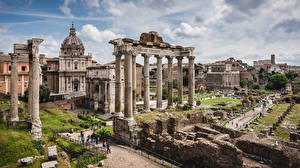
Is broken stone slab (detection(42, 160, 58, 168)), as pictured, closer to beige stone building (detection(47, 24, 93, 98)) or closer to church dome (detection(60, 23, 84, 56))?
beige stone building (detection(47, 24, 93, 98))

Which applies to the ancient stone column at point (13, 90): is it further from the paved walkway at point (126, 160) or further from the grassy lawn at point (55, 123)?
the paved walkway at point (126, 160)

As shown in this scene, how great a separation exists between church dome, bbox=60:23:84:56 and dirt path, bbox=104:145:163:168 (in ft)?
149

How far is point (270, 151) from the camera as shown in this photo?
523 inches

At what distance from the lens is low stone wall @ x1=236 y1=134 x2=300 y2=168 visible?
11.1 meters

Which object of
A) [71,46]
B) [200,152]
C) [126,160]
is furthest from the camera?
[71,46]

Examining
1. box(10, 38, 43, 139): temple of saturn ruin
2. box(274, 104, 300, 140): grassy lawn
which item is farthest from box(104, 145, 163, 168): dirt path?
box(274, 104, 300, 140): grassy lawn

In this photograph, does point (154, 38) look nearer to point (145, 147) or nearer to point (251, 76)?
point (145, 147)

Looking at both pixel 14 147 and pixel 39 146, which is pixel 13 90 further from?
pixel 14 147

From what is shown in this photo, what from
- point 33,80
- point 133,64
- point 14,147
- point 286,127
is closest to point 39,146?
point 14,147

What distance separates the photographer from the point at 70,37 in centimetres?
5716

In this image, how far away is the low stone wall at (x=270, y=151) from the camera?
36.4 ft

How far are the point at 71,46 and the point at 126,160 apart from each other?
48.9m

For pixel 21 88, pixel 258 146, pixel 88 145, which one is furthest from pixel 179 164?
pixel 21 88

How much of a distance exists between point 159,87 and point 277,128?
Answer: 19099 millimetres
